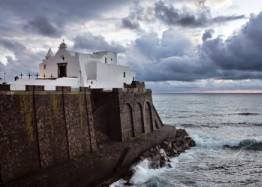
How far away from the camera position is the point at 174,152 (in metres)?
30.1

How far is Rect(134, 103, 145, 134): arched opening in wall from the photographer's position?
99.4ft

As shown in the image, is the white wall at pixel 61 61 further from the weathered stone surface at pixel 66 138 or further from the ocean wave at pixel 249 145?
the ocean wave at pixel 249 145

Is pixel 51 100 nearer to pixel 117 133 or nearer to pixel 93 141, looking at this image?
pixel 93 141

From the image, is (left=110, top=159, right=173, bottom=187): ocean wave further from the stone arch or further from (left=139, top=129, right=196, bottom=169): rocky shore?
the stone arch

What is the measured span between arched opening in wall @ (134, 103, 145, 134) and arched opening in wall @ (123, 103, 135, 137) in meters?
1.21

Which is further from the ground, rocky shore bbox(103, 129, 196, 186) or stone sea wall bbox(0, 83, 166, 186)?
stone sea wall bbox(0, 83, 166, 186)

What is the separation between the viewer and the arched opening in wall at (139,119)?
99.4 feet

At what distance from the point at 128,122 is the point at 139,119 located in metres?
3.01

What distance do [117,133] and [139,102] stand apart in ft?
20.4

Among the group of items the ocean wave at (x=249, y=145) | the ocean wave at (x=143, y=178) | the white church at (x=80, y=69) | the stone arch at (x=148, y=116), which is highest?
the white church at (x=80, y=69)

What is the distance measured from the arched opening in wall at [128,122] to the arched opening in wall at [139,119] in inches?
47.7

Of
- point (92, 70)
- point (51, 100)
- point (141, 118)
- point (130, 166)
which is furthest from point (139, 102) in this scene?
point (51, 100)

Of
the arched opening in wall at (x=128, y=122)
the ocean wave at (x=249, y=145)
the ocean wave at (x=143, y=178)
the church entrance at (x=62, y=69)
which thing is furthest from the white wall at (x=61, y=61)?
the ocean wave at (x=249, y=145)

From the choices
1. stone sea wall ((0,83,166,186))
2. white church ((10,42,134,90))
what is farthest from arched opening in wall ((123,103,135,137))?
white church ((10,42,134,90))
